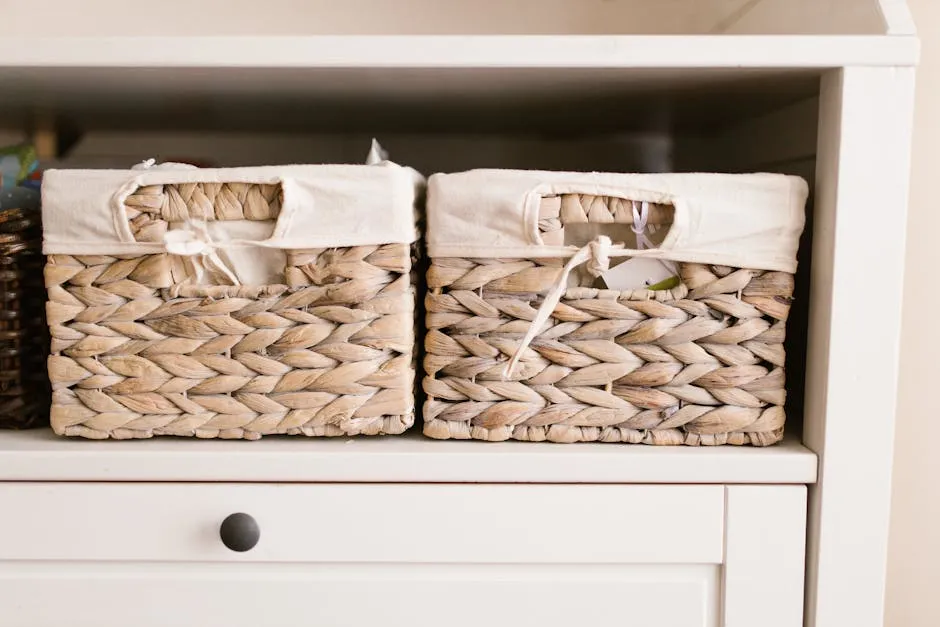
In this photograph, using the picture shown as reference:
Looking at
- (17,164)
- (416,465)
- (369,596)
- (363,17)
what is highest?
(363,17)

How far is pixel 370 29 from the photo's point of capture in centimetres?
100

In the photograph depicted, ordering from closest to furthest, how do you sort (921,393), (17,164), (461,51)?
1. (461,51)
2. (17,164)
3. (921,393)

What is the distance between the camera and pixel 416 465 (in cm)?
59

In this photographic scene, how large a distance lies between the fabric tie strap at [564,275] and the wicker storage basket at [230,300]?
0.30ft

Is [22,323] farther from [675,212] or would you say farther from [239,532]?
[675,212]

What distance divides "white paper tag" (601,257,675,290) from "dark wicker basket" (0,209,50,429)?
1.58ft

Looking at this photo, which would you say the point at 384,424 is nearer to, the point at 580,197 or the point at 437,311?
the point at 437,311

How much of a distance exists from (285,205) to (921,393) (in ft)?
2.61

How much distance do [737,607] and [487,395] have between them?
26cm

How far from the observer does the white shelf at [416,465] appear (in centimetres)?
59

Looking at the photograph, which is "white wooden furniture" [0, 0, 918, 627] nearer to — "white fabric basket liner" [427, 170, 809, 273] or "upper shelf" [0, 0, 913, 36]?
"white fabric basket liner" [427, 170, 809, 273]

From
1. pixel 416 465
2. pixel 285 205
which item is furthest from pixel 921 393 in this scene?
pixel 285 205

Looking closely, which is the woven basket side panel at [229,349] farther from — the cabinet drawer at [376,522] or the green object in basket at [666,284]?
the green object in basket at [666,284]

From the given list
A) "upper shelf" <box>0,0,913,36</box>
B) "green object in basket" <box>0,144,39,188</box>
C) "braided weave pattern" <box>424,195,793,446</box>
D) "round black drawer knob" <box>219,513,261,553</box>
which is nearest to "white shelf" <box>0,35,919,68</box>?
"braided weave pattern" <box>424,195,793,446</box>
